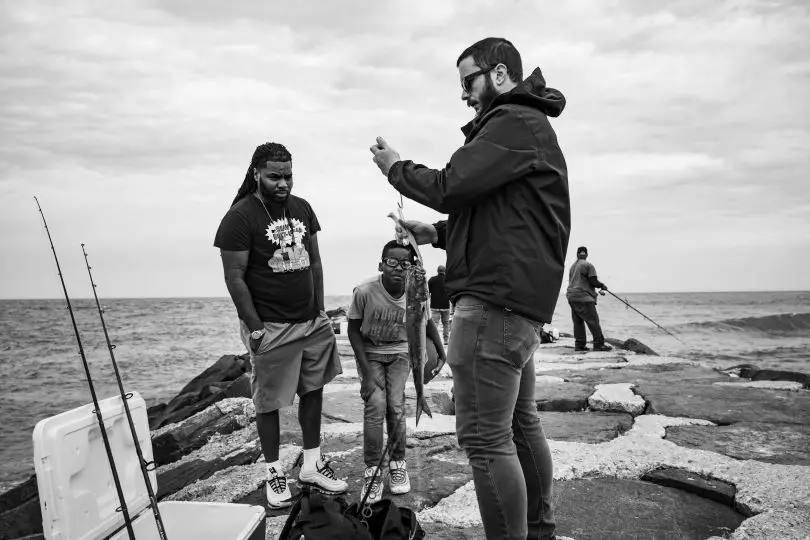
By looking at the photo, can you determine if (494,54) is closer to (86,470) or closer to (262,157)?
(262,157)

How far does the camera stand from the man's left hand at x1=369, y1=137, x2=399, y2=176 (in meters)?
2.37

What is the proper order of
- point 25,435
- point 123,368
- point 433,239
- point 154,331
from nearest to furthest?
point 433,239, point 25,435, point 123,368, point 154,331

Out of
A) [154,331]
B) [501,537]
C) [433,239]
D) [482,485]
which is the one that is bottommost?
[154,331]

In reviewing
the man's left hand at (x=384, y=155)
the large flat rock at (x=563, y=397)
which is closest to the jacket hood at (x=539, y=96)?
the man's left hand at (x=384, y=155)

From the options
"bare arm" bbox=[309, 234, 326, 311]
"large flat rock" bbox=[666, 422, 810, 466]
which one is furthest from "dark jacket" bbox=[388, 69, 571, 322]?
"large flat rock" bbox=[666, 422, 810, 466]

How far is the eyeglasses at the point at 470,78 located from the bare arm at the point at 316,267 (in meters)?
1.82

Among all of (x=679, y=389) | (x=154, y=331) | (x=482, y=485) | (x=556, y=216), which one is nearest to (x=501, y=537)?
(x=482, y=485)

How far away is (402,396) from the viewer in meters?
3.69

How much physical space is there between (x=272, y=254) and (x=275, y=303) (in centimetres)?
32

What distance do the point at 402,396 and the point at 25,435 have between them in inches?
296

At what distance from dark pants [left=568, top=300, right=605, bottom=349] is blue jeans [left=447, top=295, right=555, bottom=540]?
935 centimetres

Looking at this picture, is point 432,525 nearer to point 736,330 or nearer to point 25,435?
point 25,435

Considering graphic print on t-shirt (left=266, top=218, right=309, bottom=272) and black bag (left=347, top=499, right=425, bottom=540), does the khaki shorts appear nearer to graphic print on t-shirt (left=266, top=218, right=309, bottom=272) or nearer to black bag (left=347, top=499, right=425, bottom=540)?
graphic print on t-shirt (left=266, top=218, right=309, bottom=272)

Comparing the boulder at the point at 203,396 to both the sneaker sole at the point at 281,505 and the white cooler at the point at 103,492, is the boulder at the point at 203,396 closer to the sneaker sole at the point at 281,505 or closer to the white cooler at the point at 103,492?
the sneaker sole at the point at 281,505
